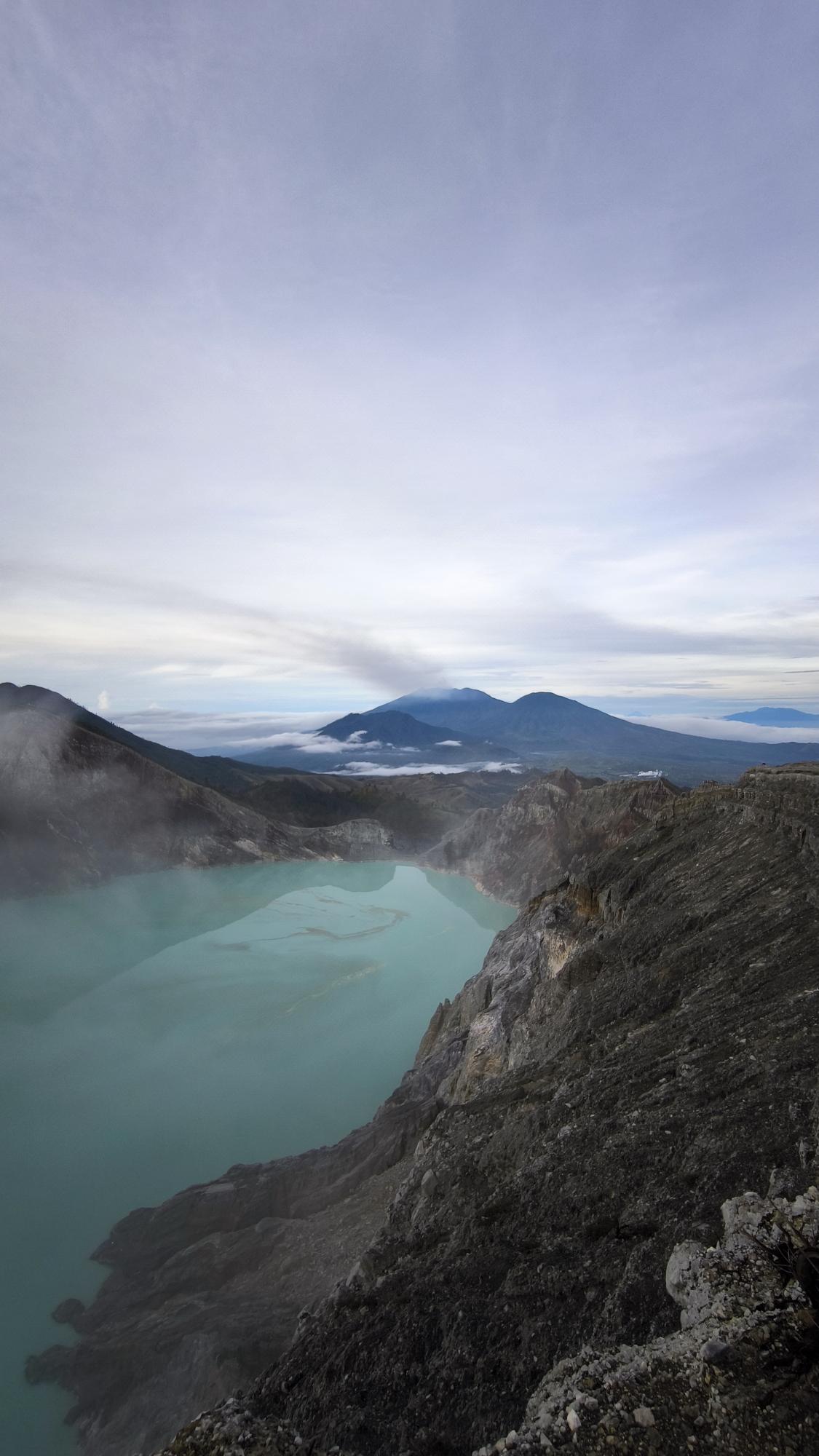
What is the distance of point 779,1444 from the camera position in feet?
12.4

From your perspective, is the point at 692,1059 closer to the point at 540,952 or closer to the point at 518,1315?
the point at 518,1315

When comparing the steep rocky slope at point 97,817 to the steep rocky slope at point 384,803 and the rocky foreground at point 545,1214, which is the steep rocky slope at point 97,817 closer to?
the steep rocky slope at point 384,803

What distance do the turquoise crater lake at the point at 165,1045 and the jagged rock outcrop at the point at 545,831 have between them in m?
4.37

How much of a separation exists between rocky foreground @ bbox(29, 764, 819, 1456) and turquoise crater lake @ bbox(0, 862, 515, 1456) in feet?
6.33

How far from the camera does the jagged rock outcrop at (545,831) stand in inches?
1784


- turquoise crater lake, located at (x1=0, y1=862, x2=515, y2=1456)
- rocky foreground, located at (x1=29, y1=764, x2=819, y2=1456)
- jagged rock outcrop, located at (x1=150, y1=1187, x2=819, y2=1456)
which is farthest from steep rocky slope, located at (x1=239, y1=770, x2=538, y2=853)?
jagged rock outcrop, located at (x1=150, y1=1187, x2=819, y2=1456)

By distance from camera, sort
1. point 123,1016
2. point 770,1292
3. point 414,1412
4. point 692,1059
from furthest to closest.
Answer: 1. point 123,1016
2. point 692,1059
3. point 414,1412
4. point 770,1292

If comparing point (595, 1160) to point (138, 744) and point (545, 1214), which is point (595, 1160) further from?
point (138, 744)

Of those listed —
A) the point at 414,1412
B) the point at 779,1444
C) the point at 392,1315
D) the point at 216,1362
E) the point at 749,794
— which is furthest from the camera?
the point at 749,794

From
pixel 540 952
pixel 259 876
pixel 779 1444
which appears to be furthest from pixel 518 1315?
pixel 259 876

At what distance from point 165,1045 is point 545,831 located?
38.0 meters

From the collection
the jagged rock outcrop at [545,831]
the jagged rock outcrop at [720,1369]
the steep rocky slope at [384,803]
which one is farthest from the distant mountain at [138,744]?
the jagged rock outcrop at [720,1369]

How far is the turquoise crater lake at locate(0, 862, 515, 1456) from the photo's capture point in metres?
17.0

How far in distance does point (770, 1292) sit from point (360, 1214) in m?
13.8
